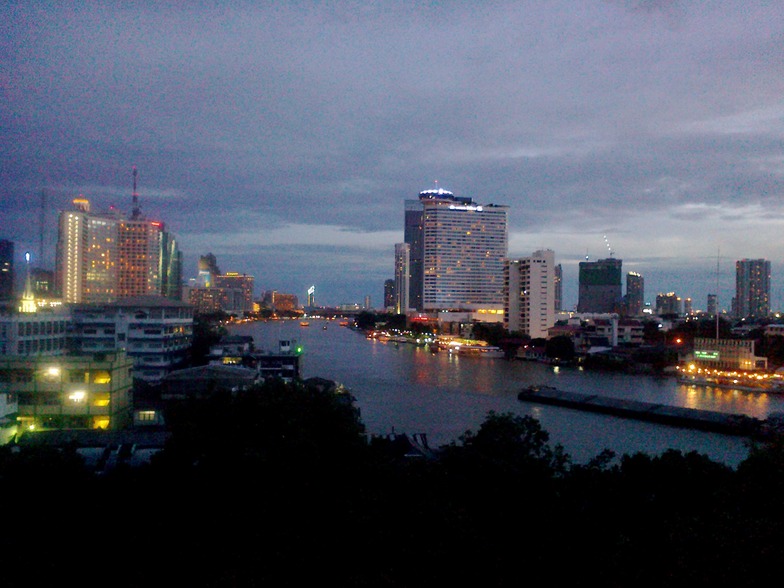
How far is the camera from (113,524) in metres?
2.27

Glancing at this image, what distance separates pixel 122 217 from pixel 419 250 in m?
19.3

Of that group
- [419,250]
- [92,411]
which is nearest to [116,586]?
[92,411]

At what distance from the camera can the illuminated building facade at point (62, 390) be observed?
5.55 m

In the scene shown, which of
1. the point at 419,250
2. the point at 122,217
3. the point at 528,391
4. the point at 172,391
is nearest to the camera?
the point at 172,391

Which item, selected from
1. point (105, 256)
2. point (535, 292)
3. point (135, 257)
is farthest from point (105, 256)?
point (535, 292)

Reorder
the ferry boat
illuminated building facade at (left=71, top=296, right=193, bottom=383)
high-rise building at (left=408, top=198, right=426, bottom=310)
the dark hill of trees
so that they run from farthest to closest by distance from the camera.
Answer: high-rise building at (left=408, top=198, right=426, bottom=310), the ferry boat, illuminated building facade at (left=71, top=296, right=193, bottom=383), the dark hill of trees

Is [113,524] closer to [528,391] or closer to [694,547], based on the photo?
[694,547]

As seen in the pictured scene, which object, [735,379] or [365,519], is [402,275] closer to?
[735,379]

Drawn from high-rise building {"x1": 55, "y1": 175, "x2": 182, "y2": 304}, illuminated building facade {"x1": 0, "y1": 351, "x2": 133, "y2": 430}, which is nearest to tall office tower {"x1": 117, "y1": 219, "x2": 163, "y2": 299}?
high-rise building {"x1": 55, "y1": 175, "x2": 182, "y2": 304}

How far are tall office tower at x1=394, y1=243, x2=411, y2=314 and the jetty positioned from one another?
2845 centimetres

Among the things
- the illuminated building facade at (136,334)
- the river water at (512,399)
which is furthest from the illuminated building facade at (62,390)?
the illuminated building facade at (136,334)

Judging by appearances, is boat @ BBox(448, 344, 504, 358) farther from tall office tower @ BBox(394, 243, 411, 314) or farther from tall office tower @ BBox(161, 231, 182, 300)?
tall office tower @ BBox(394, 243, 411, 314)

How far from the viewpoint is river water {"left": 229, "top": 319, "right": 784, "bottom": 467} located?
6613mm

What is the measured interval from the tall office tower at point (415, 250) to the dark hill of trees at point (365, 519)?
96.7 feet
